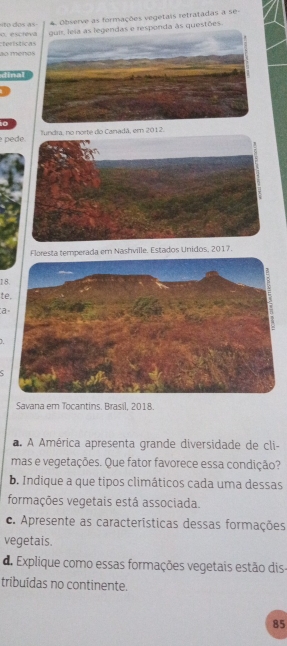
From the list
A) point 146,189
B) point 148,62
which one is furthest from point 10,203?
point 148,62

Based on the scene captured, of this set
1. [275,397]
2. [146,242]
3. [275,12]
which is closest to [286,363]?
[275,397]

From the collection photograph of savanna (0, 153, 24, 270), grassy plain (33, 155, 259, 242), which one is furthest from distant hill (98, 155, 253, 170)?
photograph of savanna (0, 153, 24, 270)

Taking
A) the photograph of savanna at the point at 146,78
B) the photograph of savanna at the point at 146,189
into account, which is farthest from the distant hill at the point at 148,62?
the photograph of savanna at the point at 146,189

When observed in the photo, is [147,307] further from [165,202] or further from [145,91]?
[145,91]

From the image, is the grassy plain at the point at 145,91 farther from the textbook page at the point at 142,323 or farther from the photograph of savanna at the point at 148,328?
the photograph of savanna at the point at 148,328

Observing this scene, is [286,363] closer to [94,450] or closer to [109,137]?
[94,450]

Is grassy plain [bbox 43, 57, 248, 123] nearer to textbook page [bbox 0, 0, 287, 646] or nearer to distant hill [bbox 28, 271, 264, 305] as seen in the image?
textbook page [bbox 0, 0, 287, 646]
